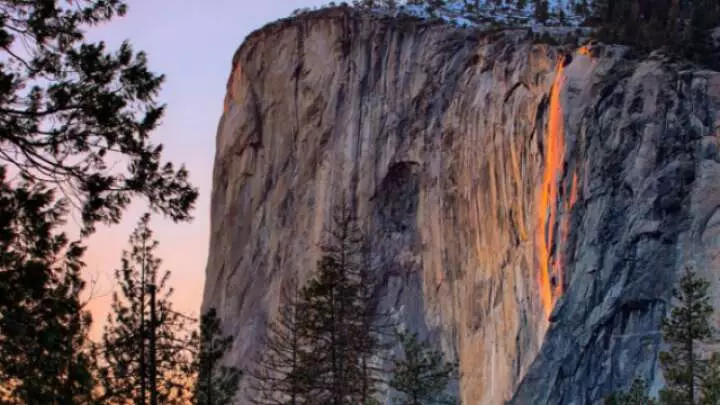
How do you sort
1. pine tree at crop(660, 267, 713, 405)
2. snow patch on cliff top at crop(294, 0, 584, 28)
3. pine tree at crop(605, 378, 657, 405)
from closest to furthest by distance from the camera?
pine tree at crop(660, 267, 713, 405) → pine tree at crop(605, 378, 657, 405) → snow patch on cliff top at crop(294, 0, 584, 28)

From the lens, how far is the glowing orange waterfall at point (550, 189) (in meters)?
48.0

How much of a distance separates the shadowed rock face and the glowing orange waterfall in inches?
5.3

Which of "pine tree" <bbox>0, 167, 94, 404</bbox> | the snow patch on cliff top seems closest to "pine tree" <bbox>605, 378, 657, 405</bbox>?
"pine tree" <bbox>0, 167, 94, 404</bbox>

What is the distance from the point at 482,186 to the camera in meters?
57.8

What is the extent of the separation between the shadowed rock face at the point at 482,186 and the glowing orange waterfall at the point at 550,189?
14 centimetres

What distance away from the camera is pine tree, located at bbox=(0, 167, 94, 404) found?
10836 millimetres

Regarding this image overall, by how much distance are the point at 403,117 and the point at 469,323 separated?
1488 cm

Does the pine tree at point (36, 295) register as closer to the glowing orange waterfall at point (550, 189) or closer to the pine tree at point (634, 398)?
the pine tree at point (634, 398)

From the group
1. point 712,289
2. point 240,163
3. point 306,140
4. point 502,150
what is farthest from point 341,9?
point 712,289

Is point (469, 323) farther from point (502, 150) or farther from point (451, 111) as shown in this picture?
point (451, 111)

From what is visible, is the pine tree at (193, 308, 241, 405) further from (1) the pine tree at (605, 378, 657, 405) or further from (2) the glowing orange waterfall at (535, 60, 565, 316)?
(2) the glowing orange waterfall at (535, 60, 565, 316)

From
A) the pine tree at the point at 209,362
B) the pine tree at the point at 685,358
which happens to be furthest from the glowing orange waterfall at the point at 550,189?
the pine tree at the point at 209,362

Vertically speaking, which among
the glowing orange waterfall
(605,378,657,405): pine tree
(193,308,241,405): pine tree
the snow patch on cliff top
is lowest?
(193,308,241,405): pine tree

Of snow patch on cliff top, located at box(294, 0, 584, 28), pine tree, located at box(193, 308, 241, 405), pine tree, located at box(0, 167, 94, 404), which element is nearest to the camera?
pine tree, located at box(0, 167, 94, 404)
